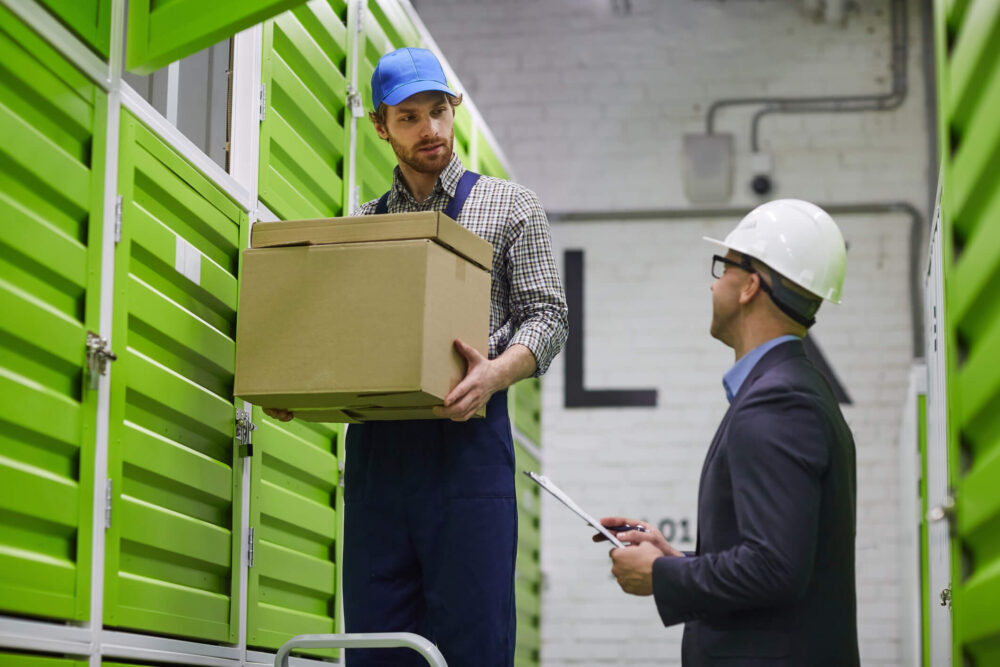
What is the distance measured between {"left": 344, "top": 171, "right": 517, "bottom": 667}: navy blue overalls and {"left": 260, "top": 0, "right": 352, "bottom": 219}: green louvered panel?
1.06m

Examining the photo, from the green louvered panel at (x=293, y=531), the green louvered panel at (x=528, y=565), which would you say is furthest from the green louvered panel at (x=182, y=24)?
the green louvered panel at (x=528, y=565)

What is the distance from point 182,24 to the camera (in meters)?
2.65

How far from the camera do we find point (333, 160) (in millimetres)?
3912

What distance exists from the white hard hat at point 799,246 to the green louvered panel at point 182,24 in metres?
1.08

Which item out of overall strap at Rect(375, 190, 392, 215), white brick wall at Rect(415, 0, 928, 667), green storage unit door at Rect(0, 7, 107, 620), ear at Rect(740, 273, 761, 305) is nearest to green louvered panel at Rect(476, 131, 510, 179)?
white brick wall at Rect(415, 0, 928, 667)

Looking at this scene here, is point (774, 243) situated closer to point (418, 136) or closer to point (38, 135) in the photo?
point (418, 136)

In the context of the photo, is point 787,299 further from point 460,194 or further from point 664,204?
point 664,204

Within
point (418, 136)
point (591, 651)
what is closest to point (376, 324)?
point (418, 136)

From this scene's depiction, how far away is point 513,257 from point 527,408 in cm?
409

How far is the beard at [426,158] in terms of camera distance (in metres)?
2.88

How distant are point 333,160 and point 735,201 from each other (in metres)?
4.29

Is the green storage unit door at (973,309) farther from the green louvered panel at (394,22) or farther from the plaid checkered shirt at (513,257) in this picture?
the green louvered panel at (394,22)

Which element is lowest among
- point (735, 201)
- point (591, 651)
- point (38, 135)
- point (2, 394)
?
point (591, 651)

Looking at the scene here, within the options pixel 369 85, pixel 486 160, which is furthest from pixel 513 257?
pixel 486 160
